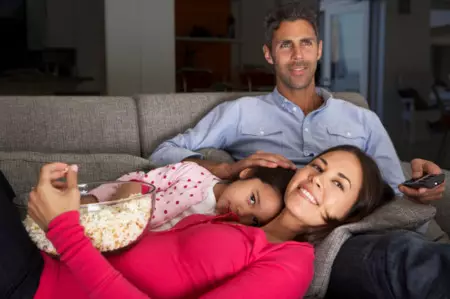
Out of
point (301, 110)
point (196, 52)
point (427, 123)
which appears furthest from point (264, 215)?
point (427, 123)

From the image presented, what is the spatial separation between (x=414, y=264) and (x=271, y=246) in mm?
286

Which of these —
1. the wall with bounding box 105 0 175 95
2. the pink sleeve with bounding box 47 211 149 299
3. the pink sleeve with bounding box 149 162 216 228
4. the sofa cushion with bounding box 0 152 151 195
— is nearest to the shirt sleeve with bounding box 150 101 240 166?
the sofa cushion with bounding box 0 152 151 195

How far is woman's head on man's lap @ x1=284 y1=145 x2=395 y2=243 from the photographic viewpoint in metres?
1.28

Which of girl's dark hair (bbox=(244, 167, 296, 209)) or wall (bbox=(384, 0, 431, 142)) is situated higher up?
wall (bbox=(384, 0, 431, 142))

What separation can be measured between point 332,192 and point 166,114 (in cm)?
95

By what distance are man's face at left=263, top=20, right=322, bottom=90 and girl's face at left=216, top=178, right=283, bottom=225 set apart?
0.73 meters

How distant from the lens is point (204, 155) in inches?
76.7

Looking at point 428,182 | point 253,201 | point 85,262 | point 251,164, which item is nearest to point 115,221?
point 85,262

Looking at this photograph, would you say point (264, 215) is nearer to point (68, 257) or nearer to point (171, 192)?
point (171, 192)

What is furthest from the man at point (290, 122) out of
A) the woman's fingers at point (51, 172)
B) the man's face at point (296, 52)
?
the woman's fingers at point (51, 172)

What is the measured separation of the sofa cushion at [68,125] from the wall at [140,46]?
2108 millimetres

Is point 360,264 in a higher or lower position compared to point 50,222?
lower

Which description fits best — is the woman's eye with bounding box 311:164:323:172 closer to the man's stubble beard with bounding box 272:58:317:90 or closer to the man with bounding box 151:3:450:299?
the man with bounding box 151:3:450:299

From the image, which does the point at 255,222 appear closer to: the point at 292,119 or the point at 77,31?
the point at 292,119
